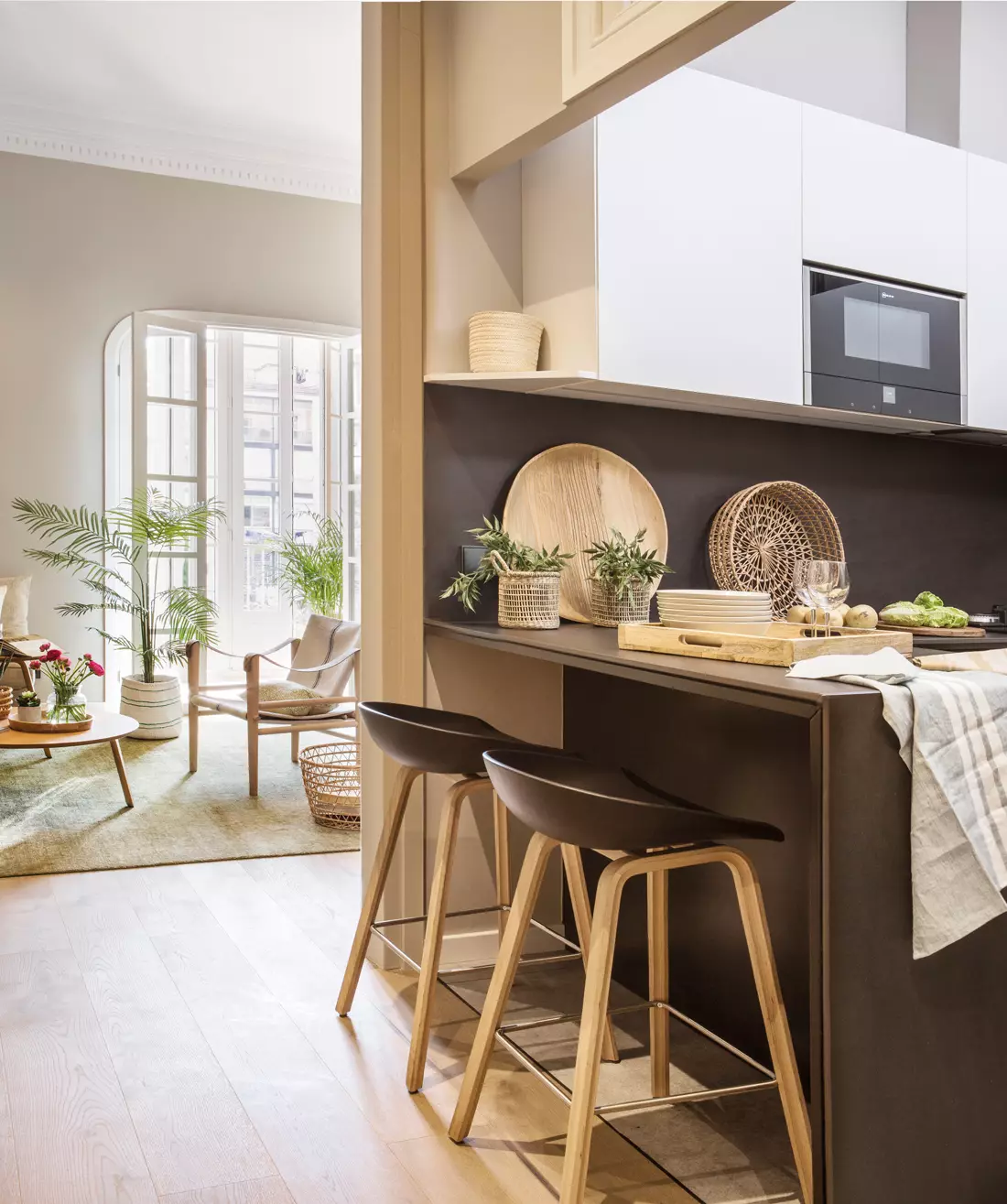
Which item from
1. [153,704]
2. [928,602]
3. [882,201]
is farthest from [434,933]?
[153,704]

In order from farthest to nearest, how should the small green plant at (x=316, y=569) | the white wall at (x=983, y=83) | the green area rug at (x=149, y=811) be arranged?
the small green plant at (x=316, y=569)
the green area rug at (x=149, y=811)
the white wall at (x=983, y=83)

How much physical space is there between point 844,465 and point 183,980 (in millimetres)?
2357

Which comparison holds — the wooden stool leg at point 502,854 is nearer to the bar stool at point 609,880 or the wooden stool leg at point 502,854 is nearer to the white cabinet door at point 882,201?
the bar stool at point 609,880

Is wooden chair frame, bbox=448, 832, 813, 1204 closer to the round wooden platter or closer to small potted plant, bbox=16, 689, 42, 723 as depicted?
the round wooden platter

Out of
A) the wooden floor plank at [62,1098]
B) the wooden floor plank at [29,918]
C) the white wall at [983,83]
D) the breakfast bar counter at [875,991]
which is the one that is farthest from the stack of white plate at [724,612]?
the white wall at [983,83]

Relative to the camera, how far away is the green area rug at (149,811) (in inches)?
149

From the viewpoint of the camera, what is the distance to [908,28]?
3480mm

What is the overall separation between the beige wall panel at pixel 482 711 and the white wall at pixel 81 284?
13.6 feet

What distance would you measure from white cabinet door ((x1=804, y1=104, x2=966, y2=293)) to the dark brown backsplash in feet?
1.65

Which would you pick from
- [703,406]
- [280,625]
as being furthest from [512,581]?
[280,625]

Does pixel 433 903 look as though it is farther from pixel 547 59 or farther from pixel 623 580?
pixel 547 59

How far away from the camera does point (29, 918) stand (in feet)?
10.3

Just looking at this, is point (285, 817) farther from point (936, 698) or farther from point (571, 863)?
point (936, 698)

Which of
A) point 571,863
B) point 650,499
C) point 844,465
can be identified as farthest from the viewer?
point 844,465
